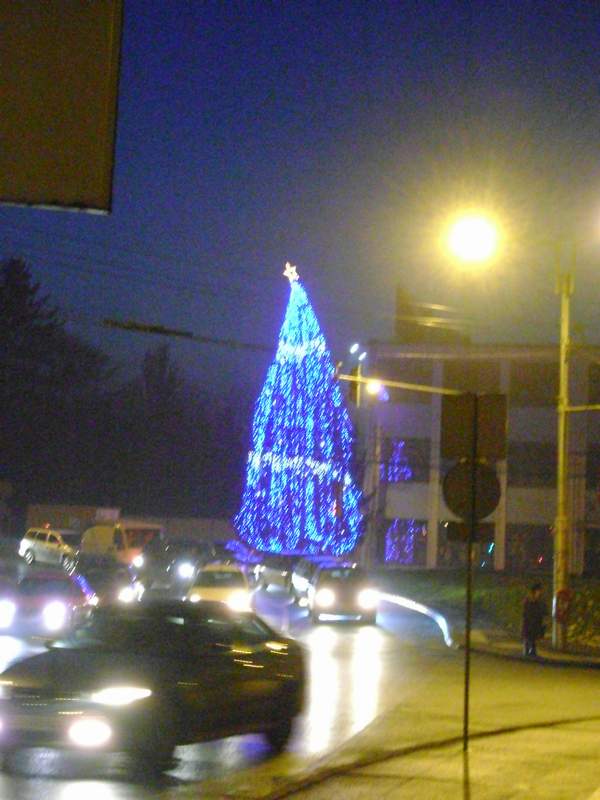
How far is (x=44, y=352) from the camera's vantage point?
77.6 m

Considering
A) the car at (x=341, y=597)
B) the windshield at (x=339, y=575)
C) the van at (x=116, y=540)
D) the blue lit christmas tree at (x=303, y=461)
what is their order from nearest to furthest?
the car at (x=341, y=597) → the windshield at (x=339, y=575) → the van at (x=116, y=540) → the blue lit christmas tree at (x=303, y=461)

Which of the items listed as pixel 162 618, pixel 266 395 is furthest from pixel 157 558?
pixel 162 618

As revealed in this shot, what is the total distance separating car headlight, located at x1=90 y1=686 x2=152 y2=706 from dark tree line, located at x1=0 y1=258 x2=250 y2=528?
61617 mm

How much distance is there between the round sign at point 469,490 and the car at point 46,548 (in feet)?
112

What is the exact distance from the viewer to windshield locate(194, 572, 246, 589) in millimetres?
32656

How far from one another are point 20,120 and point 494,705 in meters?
13.3

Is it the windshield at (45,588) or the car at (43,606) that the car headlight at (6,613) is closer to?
the car at (43,606)

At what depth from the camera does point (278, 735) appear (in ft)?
45.0

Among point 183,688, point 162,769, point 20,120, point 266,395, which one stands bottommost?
point 162,769

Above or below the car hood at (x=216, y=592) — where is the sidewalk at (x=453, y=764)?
below

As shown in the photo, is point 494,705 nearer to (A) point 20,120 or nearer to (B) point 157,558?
(A) point 20,120

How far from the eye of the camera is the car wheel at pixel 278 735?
44.8 feet

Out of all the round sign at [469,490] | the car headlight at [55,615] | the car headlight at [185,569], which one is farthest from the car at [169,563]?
the round sign at [469,490]

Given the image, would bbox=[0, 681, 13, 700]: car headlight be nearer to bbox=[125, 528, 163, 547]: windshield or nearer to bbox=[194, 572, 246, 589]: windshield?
bbox=[194, 572, 246, 589]: windshield
